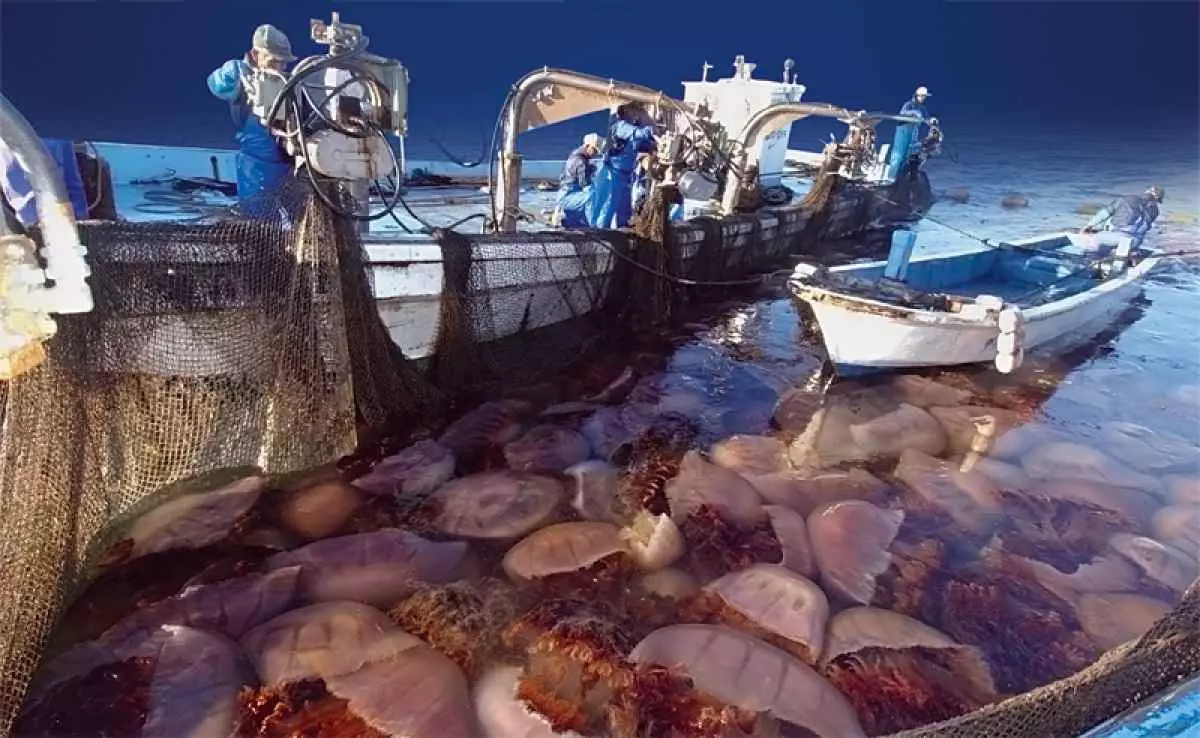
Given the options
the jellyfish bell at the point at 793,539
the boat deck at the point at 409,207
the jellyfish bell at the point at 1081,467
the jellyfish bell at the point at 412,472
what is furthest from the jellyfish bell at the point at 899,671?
the boat deck at the point at 409,207

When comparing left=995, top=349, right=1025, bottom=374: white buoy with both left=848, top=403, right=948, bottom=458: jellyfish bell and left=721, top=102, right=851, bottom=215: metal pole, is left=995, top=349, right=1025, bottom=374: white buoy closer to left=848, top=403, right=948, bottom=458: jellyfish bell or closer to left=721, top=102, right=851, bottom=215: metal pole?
left=848, top=403, right=948, bottom=458: jellyfish bell

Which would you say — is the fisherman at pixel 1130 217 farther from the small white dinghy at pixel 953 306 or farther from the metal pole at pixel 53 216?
the metal pole at pixel 53 216

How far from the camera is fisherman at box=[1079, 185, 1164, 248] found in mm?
12422

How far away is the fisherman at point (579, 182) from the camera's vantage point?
9.04 metres

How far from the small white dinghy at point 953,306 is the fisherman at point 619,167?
2634 mm

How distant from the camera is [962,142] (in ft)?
114

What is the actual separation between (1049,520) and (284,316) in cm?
543

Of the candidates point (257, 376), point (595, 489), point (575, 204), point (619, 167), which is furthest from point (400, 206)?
point (595, 489)

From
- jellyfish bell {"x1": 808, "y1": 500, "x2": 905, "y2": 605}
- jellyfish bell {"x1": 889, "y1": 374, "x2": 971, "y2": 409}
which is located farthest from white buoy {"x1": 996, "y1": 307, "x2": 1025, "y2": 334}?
jellyfish bell {"x1": 808, "y1": 500, "x2": 905, "y2": 605}

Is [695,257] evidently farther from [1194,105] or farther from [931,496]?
[1194,105]

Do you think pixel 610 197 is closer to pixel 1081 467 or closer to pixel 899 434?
pixel 899 434

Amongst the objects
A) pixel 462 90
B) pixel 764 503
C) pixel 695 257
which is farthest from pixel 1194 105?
pixel 764 503

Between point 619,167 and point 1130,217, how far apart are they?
1004cm

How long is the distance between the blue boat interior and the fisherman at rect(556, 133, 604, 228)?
356cm
